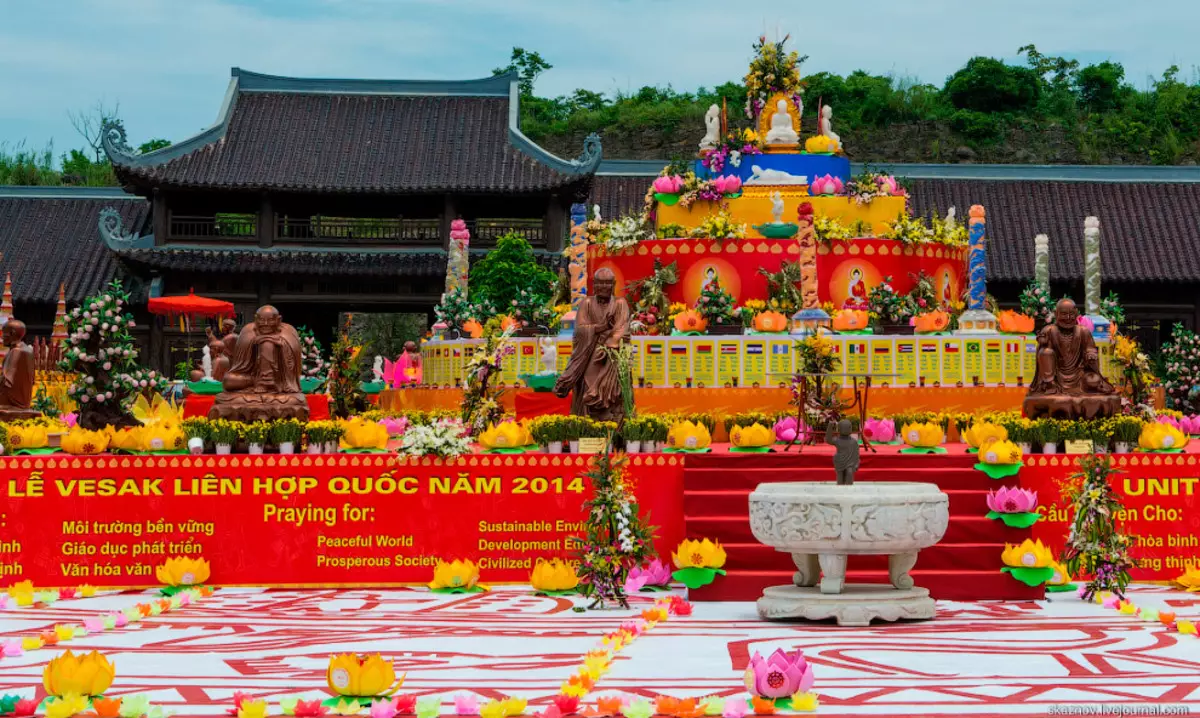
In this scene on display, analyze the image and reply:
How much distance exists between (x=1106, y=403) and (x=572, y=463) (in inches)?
200

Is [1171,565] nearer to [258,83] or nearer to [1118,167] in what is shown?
[1118,167]

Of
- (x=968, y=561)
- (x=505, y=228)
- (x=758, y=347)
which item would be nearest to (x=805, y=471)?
(x=968, y=561)

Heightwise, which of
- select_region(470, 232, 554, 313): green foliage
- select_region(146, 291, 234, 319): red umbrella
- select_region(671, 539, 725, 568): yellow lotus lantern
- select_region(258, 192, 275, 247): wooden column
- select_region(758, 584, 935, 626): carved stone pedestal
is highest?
select_region(258, 192, 275, 247): wooden column

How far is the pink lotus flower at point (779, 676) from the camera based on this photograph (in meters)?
9.05

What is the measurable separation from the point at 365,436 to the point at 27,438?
3138 millimetres

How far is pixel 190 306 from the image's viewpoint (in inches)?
1358

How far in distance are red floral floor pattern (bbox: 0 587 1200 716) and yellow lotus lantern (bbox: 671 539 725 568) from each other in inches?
13.2

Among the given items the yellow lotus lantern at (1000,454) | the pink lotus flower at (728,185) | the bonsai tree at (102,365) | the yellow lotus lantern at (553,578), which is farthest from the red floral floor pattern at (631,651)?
the pink lotus flower at (728,185)

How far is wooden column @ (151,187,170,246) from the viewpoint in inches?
1511

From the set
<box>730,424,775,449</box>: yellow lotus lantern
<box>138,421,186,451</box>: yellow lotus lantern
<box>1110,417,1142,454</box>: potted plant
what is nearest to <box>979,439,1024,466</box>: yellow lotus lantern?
<box>1110,417,1142,454</box>: potted plant

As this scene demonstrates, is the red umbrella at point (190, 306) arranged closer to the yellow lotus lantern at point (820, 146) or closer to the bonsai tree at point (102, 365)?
the yellow lotus lantern at point (820, 146)

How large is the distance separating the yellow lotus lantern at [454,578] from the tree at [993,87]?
131 ft

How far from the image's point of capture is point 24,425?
56.5 feet

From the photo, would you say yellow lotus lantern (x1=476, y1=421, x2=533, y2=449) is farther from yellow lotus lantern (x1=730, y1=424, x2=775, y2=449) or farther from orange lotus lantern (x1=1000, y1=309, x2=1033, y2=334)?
orange lotus lantern (x1=1000, y1=309, x2=1033, y2=334)
